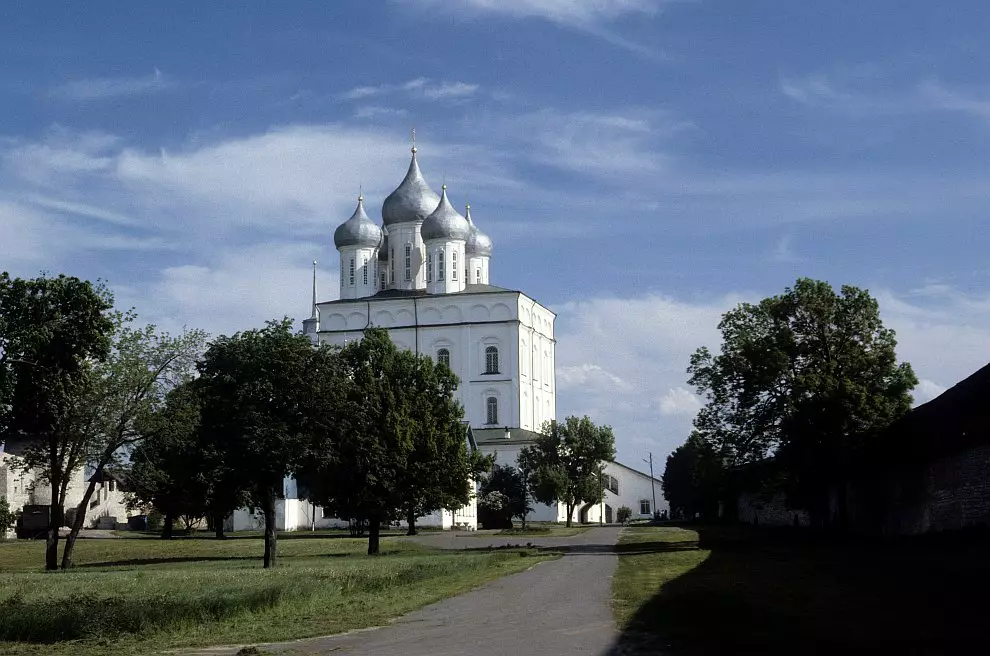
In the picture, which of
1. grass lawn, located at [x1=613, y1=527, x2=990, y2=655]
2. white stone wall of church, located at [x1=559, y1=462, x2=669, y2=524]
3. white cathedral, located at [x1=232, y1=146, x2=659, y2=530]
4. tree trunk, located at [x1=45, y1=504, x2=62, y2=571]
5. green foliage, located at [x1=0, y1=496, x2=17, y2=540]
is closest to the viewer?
grass lawn, located at [x1=613, y1=527, x2=990, y2=655]

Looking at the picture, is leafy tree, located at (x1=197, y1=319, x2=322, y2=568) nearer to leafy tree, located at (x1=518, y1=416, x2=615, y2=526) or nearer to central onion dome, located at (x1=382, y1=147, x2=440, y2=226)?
leafy tree, located at (x1=518, y1=416, x2=615, y2=526)

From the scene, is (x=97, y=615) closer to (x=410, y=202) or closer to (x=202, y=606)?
(x=202, y=606)

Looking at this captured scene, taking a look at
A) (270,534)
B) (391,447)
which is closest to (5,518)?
(391,447)

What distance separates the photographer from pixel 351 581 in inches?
932

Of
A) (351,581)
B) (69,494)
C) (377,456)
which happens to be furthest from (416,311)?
(351,581)

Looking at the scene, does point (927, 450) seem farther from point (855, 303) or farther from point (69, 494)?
point (69, 494)

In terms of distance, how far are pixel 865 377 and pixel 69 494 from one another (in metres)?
50.3

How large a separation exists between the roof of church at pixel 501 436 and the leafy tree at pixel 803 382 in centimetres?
5285

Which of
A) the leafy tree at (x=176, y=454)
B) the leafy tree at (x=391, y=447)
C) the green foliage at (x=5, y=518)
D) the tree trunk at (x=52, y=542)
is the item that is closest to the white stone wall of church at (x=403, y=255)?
the green foliage at (x=5, y=518)

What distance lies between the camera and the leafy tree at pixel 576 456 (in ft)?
285

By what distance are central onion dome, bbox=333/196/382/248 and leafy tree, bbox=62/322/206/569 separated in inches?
2864

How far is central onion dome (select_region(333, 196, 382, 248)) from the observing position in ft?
373

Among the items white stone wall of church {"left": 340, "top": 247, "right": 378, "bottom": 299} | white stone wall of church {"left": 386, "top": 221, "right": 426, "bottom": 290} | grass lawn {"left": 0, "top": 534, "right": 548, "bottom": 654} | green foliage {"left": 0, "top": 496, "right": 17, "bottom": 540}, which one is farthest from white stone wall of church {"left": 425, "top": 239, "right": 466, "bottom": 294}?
grass lawn {"left": 0, "top": 534, "right": 548, "bottom": 654}

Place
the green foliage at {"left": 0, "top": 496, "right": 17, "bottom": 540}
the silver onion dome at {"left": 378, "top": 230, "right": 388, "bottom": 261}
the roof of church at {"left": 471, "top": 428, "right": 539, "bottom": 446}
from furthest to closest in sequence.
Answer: the silver onion dome at {"left": 378, "top": 230, "right": 388, "bottom": 261}, the roof of church at {"left": 471, "top": 428, "right": 539, "bottom": 446}, the green foliage at {"left": 0, "top": 496, "right": 17, "bottom": 540}
